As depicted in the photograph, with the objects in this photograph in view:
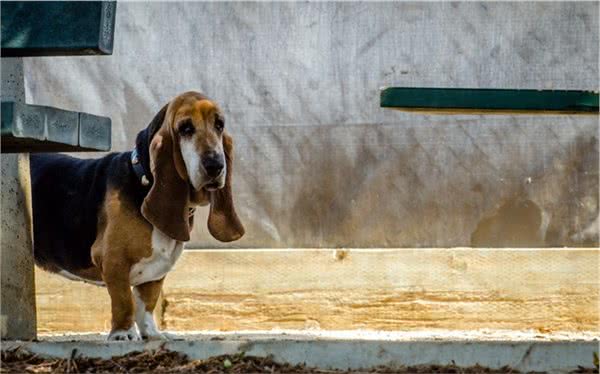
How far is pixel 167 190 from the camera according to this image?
18.6 feet

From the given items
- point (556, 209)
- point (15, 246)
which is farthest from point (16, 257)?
point (556, 209)

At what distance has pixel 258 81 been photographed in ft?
25.8

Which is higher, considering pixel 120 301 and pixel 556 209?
pixel 556 209

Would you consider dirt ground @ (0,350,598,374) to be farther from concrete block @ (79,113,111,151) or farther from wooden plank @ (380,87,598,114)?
wooden plank @ (380,87,598,114)

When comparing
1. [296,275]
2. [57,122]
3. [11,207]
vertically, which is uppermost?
[57,122]

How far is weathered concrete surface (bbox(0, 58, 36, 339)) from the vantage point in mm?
4907

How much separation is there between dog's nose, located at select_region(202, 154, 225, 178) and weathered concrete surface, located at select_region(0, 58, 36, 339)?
73 cm

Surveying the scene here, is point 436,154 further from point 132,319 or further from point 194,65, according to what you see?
point 132,319

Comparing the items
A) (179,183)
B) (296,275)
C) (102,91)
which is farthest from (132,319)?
(102,91)

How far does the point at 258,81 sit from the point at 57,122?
347cm

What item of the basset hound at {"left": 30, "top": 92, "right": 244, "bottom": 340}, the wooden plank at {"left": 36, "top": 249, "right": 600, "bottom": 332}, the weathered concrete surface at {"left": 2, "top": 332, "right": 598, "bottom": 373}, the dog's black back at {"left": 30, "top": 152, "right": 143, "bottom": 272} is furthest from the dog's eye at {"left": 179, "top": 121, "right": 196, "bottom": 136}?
A: the wooden plank at {"left": 36, "top": 249, "right": 600, "bottom": 332}

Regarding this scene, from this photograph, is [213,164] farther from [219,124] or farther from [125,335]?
[125,335]

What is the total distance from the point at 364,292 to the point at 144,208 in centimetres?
220

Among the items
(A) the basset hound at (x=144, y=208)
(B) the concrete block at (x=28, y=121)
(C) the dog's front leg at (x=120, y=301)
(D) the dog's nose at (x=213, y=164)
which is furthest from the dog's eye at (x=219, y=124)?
(B) the concrete block at (x=28, y=121)
